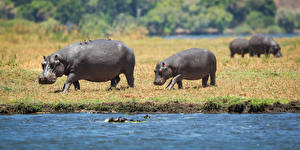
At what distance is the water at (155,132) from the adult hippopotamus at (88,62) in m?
2.39

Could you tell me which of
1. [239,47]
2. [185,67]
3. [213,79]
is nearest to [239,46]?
[239,47]

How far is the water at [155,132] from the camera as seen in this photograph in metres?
9.87

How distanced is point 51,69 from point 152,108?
325 cm

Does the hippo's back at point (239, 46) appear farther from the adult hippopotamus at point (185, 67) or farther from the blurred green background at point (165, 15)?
the blurred green background at point (165, 15)

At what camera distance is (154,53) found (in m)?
28.6

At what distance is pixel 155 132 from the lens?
1084 centimetres

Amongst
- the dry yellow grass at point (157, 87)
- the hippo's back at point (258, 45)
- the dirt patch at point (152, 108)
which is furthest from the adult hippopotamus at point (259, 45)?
the dirt patch at point (152, 108)

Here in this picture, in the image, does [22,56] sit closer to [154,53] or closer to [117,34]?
[154,53]

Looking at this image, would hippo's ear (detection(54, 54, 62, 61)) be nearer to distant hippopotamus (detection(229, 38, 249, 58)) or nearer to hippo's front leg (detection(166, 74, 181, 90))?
hippo's front leg (detection(166, 74, 181, 90))

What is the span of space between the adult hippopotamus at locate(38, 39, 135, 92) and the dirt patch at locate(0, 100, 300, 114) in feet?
5.88

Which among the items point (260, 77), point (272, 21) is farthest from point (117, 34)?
point (272, 21)

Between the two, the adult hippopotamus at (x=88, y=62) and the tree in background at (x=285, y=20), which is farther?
the tree in background at (x=285, y=20)

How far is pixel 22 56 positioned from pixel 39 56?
0.78 meters

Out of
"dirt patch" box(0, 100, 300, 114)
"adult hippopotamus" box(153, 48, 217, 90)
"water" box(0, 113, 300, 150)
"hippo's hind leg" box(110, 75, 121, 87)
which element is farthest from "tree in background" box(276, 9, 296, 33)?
"water" box(0, 113, 300, 150)
